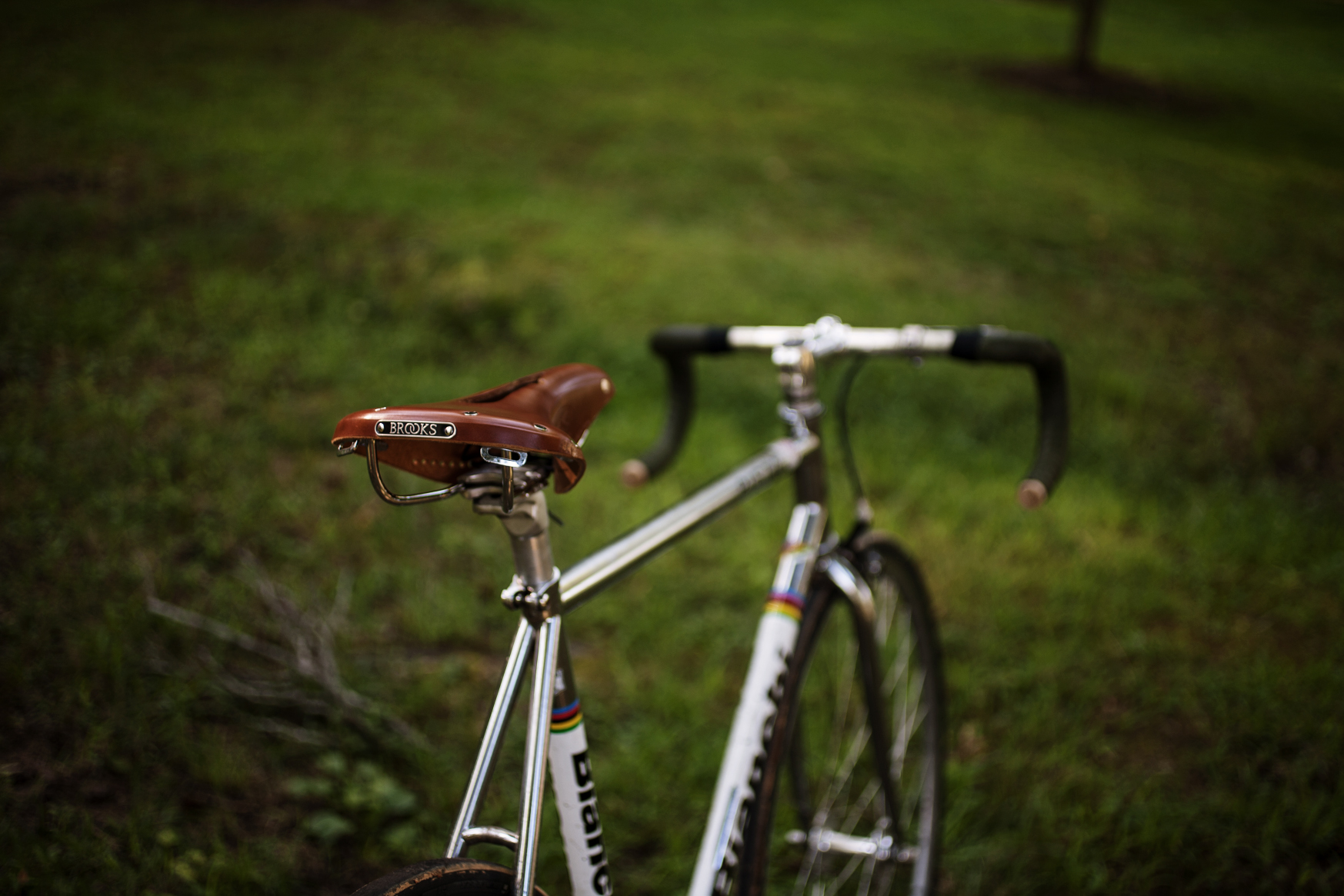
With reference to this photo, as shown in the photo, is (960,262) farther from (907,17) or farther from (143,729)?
(907,17)

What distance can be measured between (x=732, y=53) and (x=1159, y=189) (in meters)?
5.56

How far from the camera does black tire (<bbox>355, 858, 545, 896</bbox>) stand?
899 mm

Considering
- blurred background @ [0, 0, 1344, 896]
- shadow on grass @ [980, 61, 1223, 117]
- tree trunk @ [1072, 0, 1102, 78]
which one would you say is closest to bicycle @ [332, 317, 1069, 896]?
blurred background @ [0, 0, 1344, 896]

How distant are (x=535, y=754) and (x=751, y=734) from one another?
0.52 meters

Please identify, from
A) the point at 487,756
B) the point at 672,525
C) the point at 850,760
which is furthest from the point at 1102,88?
the point at 487,756

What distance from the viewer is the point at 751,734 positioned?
1.40 metres

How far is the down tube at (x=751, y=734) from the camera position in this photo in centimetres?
134

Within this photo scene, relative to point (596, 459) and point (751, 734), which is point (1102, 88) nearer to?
point (596, 459)

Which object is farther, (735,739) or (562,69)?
(562,69)

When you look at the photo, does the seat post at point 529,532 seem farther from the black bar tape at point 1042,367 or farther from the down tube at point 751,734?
the black bar tape at point 1042,367

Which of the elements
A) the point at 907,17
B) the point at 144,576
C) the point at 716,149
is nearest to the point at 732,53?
the point at 716,149

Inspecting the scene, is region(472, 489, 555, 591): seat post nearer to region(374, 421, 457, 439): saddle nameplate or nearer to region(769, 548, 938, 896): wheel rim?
region(374, 421, 457, 439): saddle nameplate

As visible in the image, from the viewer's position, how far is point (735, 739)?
1.42 meters

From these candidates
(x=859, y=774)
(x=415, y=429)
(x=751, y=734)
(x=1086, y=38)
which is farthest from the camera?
(x=1086, y=38)
